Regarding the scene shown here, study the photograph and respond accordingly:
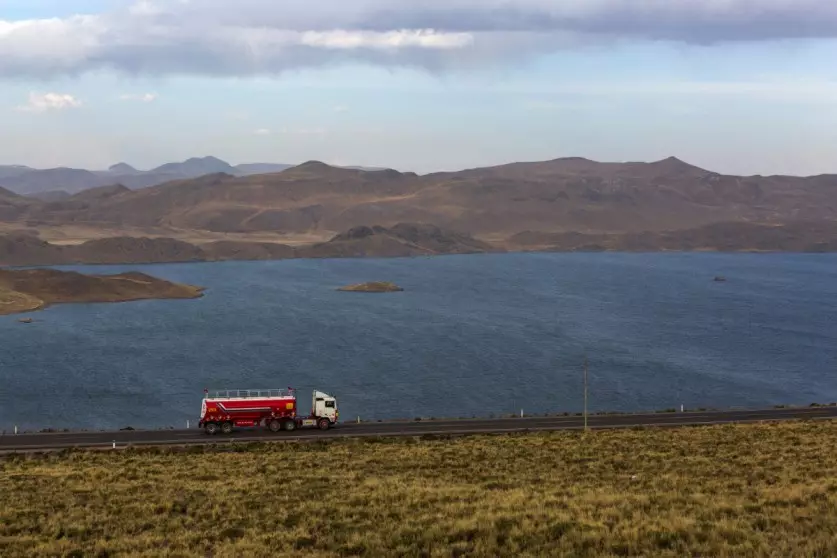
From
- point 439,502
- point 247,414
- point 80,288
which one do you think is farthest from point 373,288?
point 439,502

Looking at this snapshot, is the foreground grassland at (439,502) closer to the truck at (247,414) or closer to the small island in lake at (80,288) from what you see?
the truck at (247,414)

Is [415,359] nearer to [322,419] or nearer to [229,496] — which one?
[322,419]

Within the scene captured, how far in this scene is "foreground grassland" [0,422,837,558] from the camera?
55.7 ft

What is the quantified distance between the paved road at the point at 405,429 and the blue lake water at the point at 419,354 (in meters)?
15.8

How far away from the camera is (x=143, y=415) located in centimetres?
7075

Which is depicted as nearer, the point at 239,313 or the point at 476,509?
the point at 476,509

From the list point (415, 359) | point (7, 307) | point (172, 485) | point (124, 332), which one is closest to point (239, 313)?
point (124, 332)

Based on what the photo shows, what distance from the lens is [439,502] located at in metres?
21.8

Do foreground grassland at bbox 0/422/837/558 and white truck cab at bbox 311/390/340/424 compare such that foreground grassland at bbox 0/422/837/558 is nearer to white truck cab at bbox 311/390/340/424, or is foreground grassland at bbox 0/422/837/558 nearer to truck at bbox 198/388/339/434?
truck at bbox 198/388/339/434

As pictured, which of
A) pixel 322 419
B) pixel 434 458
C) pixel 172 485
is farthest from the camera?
pixel 322 419

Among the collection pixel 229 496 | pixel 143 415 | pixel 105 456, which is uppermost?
pixel 229 496

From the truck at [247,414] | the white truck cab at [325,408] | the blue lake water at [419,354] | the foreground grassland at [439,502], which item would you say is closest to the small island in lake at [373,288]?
the blue lake water at [419,354]

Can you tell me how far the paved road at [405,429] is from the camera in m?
46.2

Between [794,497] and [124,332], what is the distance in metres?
119
